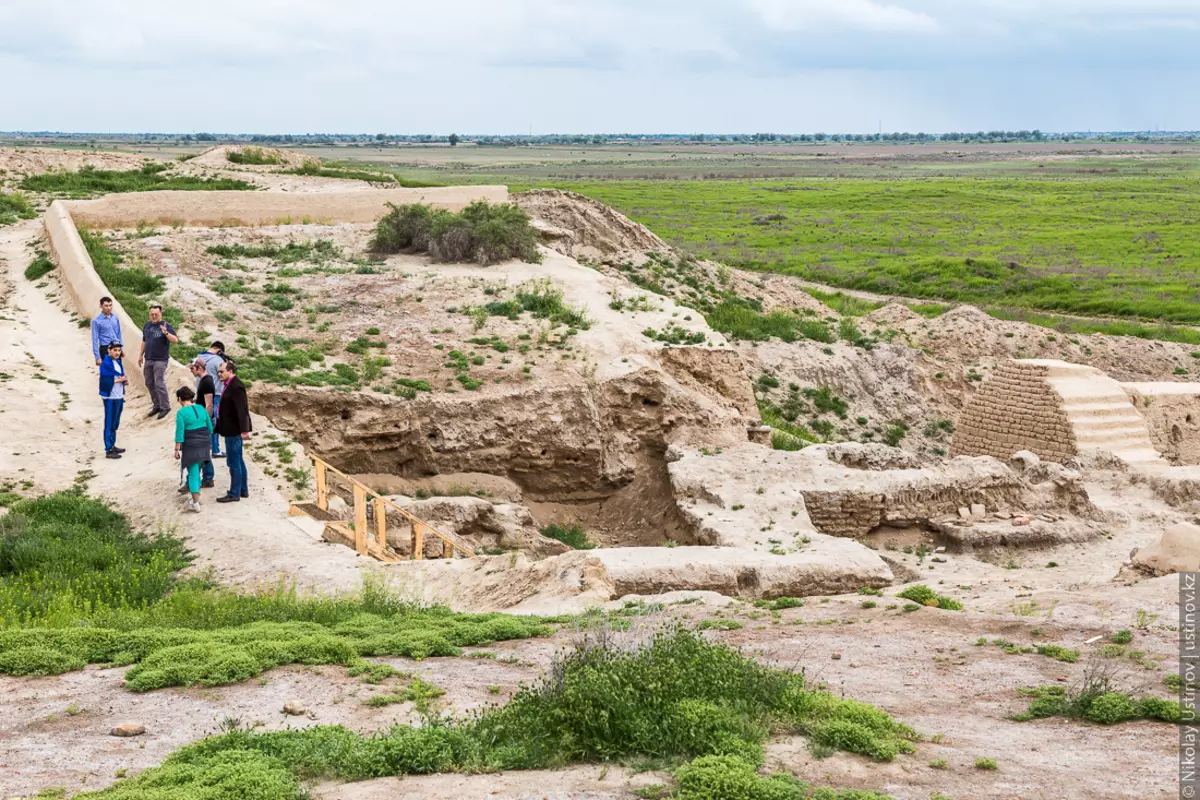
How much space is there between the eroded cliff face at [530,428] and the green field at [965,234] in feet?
72.8

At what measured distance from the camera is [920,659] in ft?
27.5

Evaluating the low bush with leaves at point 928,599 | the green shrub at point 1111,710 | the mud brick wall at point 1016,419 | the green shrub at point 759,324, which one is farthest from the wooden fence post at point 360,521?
the green shrub at point 759,324

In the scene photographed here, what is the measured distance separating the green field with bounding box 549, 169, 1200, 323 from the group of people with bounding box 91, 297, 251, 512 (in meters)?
29.1

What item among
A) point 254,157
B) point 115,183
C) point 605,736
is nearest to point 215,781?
point 605,736

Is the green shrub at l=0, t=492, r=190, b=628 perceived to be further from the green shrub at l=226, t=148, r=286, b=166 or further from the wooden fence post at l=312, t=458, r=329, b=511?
the green shrub at l=226, t=148, r=286, b=166

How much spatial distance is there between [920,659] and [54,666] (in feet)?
20.0

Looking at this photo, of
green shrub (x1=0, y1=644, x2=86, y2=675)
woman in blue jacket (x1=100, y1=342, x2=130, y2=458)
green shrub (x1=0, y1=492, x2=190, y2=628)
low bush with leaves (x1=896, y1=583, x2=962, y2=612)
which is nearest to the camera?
green shrub (x1=0, y1=644, x2=86, y2=675)

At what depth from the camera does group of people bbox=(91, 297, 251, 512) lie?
38.2 feet

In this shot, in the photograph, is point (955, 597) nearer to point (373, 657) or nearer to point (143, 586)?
point (373, 657)

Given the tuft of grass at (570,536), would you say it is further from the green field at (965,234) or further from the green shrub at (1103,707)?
the green field at (965,234)

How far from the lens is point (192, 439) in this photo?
11.6 meters

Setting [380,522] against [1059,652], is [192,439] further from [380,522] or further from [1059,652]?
[1059,652]

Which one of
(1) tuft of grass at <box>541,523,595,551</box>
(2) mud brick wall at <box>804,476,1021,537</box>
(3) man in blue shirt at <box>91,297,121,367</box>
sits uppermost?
(3) man in blue shirt at <box>91,297,121,367</box>

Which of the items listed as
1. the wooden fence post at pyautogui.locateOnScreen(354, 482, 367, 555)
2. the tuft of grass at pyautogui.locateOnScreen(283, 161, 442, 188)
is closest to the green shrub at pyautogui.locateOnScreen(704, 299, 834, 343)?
the tuft of grass at pyautogui.locateOnScreen(283, 161, 442, 188)
